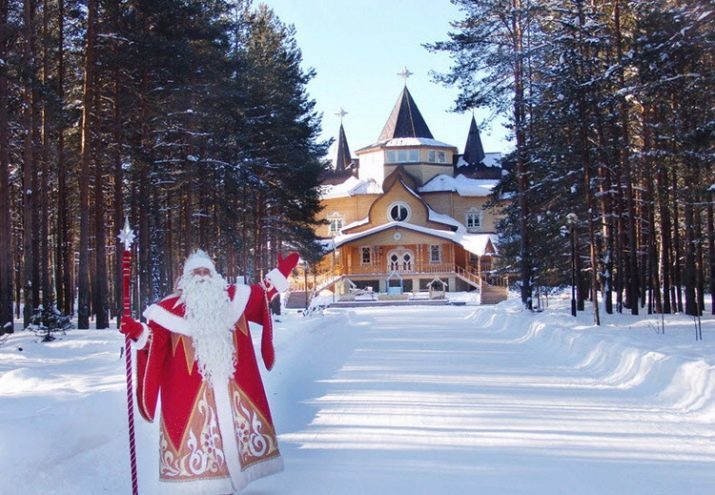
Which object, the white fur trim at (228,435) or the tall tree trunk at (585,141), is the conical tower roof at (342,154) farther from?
the white fur trim at (228,435)

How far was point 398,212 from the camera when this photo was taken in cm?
5884

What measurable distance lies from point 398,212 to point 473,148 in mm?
14742

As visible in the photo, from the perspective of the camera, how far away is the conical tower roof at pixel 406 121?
64256mm

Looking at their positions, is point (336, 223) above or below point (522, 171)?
above

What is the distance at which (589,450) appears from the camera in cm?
654

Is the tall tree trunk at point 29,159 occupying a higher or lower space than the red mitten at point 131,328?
higher

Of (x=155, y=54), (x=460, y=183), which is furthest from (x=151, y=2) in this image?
(x=460, y=183)

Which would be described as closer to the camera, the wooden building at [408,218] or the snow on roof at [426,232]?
the snow on roof at [426,232]

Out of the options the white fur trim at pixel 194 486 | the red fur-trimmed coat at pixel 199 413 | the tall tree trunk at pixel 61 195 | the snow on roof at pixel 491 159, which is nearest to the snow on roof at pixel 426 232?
the snow on roof at pixel 491 159

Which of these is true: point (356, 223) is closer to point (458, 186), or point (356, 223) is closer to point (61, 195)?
point (458, 186)

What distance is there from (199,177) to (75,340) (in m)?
9.71

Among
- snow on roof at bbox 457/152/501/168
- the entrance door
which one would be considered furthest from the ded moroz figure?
snow on roof at bbox 457/152/501/168

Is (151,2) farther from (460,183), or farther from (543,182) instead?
(460,183)

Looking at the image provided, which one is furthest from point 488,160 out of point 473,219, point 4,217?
point 4,217
